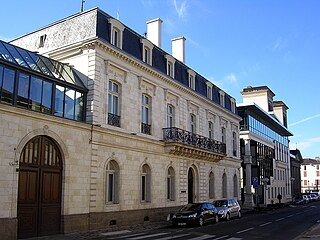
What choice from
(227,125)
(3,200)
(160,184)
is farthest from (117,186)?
(227,125)

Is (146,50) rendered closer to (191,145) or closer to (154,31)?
(154,31)

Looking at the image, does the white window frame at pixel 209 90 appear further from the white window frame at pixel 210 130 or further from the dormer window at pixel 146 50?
the dormer window at pixel 146 50

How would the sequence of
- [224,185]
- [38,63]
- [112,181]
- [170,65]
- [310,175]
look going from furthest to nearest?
1. [310,175]
2. [224,185]
3. [170,65]
4. [112,181]
5. [38,63]

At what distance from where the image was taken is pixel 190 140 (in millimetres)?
27719

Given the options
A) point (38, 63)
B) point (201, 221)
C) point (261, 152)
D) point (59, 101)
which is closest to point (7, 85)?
point (38, 63)

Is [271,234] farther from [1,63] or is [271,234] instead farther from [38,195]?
[1,63]

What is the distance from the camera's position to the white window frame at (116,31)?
21.1 meters

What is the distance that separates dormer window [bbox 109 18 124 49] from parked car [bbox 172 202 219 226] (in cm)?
1008

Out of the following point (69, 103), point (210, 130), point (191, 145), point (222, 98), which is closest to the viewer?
point (69, 103)

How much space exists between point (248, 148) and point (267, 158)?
731cm

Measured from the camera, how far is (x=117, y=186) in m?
20.9

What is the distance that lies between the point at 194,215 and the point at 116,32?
11230mm

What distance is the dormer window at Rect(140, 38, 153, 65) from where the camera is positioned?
24033 millimetres

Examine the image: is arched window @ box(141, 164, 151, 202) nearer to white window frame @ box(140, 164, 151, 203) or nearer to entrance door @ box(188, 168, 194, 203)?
white window frame @ box(140, 164, 151, 203)
